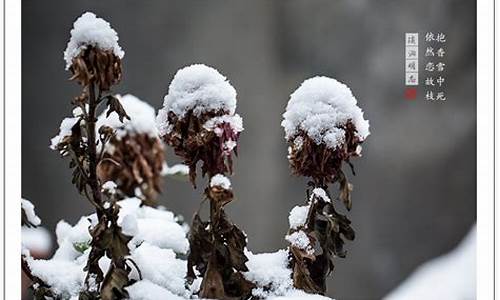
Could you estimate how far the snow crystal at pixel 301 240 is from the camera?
0.58 m

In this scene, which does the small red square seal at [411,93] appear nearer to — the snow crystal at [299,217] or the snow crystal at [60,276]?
the snow crystal at [299,217]

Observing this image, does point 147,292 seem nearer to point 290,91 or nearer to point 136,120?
point 136,120

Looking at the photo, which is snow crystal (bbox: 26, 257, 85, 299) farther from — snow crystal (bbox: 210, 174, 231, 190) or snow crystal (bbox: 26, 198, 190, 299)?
snow crystal (bbox: 210, 174, 231, 190)

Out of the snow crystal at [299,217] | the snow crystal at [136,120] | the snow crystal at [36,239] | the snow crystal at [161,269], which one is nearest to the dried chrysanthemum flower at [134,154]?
the snow crystal at [136,120]

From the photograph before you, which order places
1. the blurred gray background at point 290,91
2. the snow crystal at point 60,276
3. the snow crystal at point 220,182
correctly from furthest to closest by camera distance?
the blurred gray background at point 290,91 < the snow crystal at point 60,276 < the snow crystal at point 220,182

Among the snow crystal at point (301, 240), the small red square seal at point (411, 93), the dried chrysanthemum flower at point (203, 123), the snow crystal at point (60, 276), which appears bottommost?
the snow crystal at point (60, 276)

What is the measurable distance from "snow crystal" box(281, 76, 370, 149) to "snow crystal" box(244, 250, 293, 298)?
124mm

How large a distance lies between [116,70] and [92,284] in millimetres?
208

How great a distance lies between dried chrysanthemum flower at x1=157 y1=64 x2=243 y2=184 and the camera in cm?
55

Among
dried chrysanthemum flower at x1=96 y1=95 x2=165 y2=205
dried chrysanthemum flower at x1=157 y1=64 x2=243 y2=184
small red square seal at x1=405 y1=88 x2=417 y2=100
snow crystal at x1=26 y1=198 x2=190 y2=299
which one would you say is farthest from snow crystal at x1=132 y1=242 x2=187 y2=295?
small red square seal at x1=405 y1=88 x2=417 y2=100

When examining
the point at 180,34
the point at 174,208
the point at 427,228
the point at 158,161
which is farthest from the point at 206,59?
the point at 427,228

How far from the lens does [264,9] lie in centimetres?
96

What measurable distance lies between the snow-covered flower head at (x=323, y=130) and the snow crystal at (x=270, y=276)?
3.7 inches
